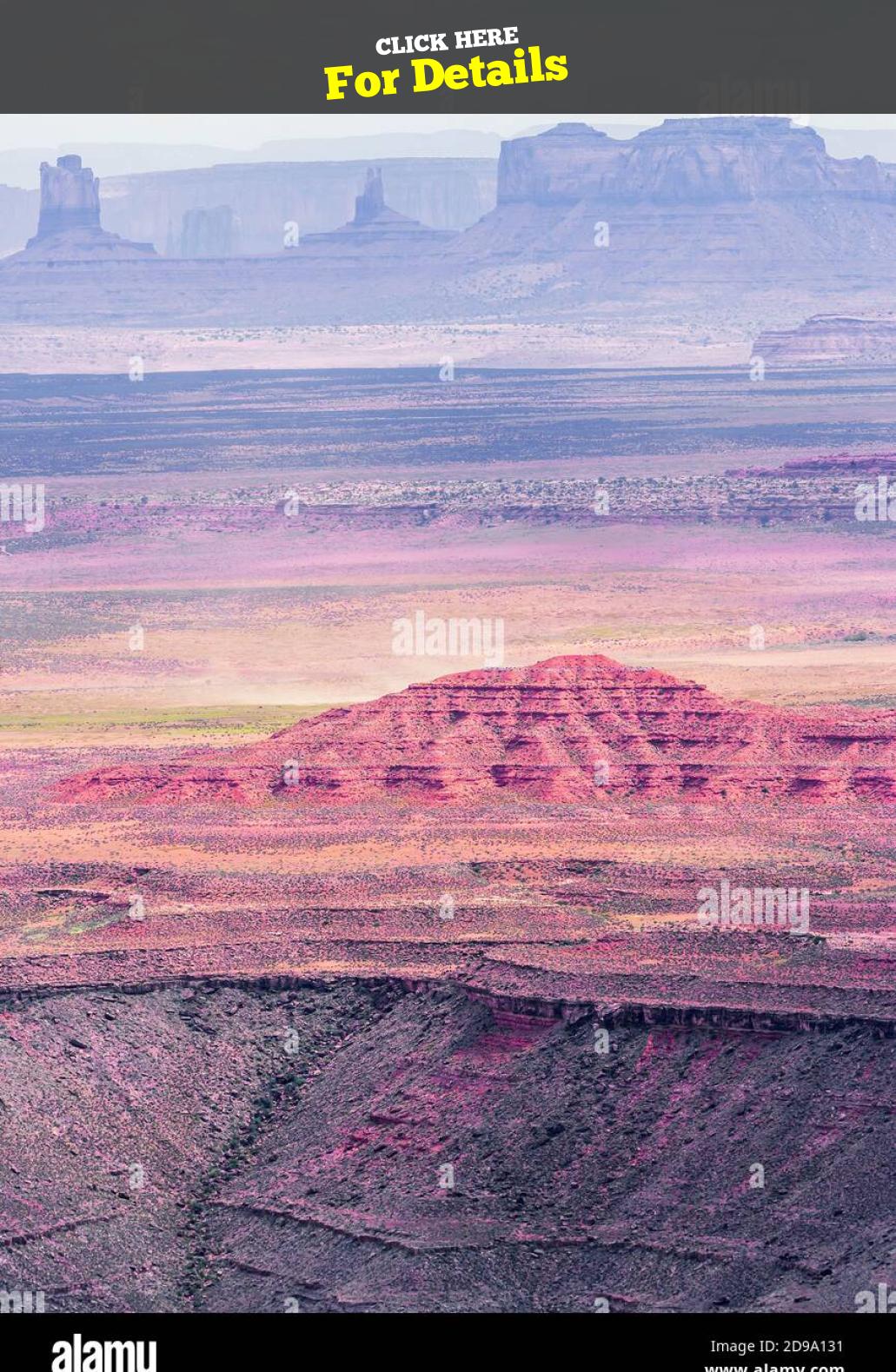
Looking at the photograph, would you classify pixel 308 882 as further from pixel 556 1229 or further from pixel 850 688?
pixel 850 688


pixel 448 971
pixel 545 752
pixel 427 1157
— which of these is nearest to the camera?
pixel 427 1157

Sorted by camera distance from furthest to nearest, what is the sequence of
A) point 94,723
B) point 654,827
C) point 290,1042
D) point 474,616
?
point 474,616, point 94,723, point 654,827, point 290,1042

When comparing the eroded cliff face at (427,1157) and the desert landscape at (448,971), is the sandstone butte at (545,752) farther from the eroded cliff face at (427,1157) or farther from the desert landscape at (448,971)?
the eroded cliff face at (427,1157)

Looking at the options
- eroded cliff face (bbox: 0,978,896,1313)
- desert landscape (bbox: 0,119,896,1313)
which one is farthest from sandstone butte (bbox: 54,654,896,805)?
eroded cliff face (bbox: 0,978,896,1313)

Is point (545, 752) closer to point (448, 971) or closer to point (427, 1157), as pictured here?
point (448, 971)

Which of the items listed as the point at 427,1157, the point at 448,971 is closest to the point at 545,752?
the point at 448,971

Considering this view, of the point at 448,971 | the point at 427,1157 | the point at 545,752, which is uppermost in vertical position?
the point at 545,752

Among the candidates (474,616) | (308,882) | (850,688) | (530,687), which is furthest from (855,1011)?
(474,616)

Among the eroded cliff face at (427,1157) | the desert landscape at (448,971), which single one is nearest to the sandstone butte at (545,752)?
the desert landscape at (448,971)

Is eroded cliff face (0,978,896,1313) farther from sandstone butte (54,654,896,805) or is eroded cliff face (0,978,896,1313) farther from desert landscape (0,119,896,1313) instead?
sandstone butte (54,654,896,805)
